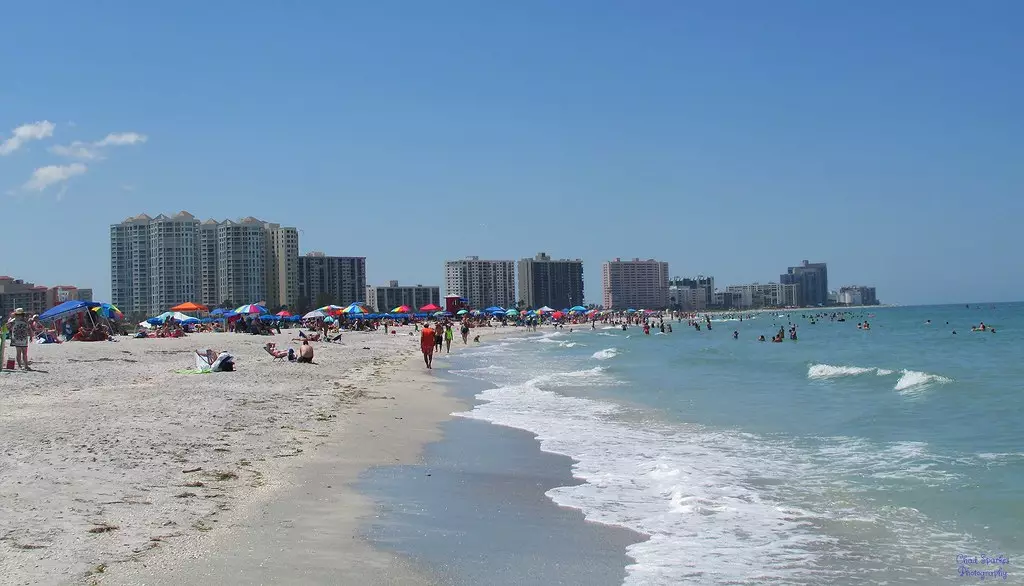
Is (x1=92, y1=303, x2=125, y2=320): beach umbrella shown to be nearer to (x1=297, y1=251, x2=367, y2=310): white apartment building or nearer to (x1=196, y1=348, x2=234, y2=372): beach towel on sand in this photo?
(x1=196, y1=348, x2=234, y2=372): beach towel on sand

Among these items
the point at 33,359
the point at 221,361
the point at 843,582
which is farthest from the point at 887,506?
the point at 33,359

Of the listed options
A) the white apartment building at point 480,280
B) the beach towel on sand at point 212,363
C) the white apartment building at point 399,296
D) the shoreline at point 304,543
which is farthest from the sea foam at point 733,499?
the white apartment building at point 480,280

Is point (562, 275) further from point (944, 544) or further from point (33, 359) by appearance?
point (944, 544)

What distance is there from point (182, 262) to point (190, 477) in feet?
340

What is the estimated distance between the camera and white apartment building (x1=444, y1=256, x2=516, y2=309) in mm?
158750

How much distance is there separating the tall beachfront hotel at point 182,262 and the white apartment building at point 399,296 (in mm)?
36861

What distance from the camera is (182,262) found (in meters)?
102

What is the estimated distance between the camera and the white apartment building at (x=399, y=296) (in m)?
140

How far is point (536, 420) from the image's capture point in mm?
12430

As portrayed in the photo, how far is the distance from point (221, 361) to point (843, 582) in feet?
48.9

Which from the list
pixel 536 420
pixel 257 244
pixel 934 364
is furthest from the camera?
pixel 257 244

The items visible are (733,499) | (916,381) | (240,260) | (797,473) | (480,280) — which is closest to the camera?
(733,499)

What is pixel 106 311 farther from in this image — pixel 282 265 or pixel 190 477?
pixel 282 265

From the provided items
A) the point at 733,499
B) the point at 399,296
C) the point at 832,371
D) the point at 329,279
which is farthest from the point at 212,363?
the point at 399,296
